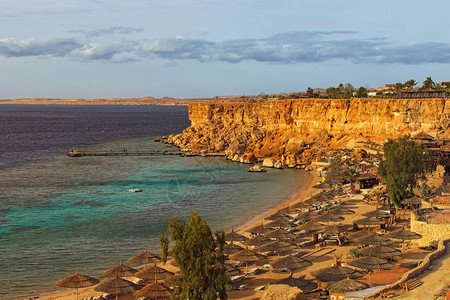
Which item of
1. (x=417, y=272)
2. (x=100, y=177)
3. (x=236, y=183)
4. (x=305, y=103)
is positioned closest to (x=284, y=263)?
(x=417, y=272)

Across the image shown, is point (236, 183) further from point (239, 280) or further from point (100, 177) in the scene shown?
point (239, 280)

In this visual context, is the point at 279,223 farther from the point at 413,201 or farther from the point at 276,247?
the point at 413,201

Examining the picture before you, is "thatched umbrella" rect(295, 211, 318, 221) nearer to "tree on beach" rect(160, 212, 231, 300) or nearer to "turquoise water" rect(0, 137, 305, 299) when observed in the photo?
"turquoise water" rect(0, 137, 305, 299)

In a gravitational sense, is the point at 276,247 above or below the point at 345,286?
below

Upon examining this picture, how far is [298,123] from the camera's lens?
91.5 m

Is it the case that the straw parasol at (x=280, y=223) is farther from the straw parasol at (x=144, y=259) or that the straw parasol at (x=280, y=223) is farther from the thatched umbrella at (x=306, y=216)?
the straw parasol at (x=144, y=259)

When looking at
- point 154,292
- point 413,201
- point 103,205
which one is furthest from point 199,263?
point 103,205

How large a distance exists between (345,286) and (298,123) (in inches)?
2758

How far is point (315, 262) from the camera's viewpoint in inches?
1208

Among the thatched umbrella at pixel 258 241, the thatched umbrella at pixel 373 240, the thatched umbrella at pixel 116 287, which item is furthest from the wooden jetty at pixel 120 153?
the thatched umbrella at pixel 116 287

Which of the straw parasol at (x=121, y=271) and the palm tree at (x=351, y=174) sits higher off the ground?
the palm tree at (x=351, y=174)

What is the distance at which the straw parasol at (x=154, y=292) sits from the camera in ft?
81.7

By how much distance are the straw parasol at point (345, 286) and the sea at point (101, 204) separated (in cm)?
1518

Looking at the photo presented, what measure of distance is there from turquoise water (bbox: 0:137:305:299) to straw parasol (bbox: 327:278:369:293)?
50.7 feet
